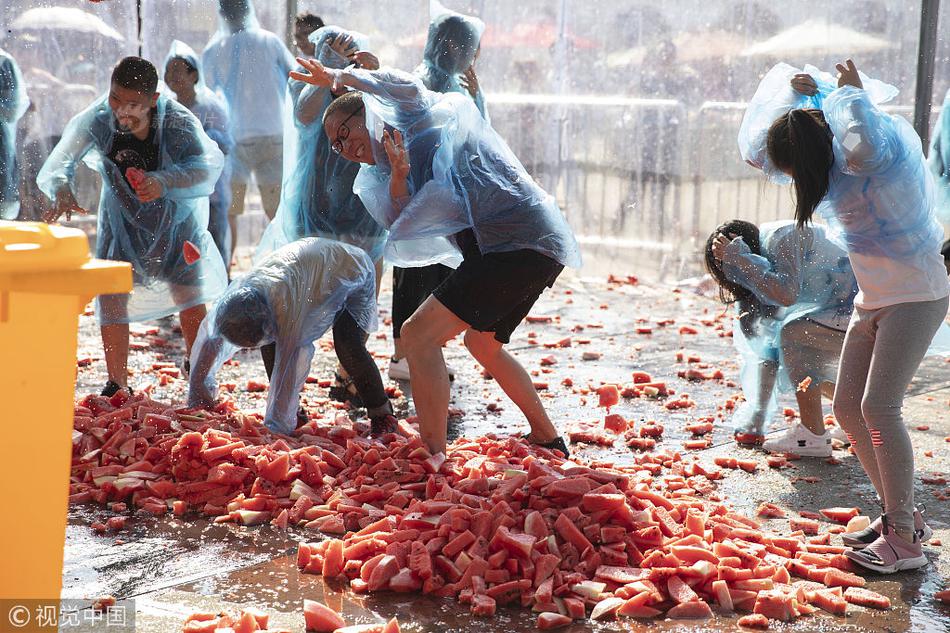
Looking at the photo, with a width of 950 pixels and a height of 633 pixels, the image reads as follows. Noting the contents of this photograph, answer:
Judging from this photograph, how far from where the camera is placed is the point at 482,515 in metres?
3.72

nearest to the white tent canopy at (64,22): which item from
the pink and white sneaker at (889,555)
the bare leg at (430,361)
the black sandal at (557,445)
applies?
the bare leg at (430,361)

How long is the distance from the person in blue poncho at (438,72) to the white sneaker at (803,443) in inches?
80.3

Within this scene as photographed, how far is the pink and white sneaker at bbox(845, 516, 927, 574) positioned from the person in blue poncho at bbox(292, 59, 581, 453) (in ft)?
5.36

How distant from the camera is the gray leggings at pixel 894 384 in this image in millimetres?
3674

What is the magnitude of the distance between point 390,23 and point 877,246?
23.1ft

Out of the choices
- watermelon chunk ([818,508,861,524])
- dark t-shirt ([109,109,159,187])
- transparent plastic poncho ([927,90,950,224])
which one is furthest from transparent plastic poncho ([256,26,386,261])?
transparent plastic poncho ([927,90,950,224])

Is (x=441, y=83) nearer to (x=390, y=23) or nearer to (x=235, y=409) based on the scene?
(x=235, y=409)

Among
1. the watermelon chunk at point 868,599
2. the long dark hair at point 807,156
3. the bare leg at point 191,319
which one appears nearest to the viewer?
the watermelon chunk at point 868,599

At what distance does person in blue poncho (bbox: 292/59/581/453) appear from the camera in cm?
A: 439

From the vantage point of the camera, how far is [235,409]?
18.0ft

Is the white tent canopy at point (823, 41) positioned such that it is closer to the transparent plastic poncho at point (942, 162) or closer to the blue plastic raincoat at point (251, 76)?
the transparent plastic poncho at point (942, 162)

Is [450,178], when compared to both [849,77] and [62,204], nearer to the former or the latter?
[849,77]

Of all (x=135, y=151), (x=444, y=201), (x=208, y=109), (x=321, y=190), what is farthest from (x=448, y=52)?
(x=444, y=201)


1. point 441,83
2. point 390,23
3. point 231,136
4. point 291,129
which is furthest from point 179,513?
point 390,23
